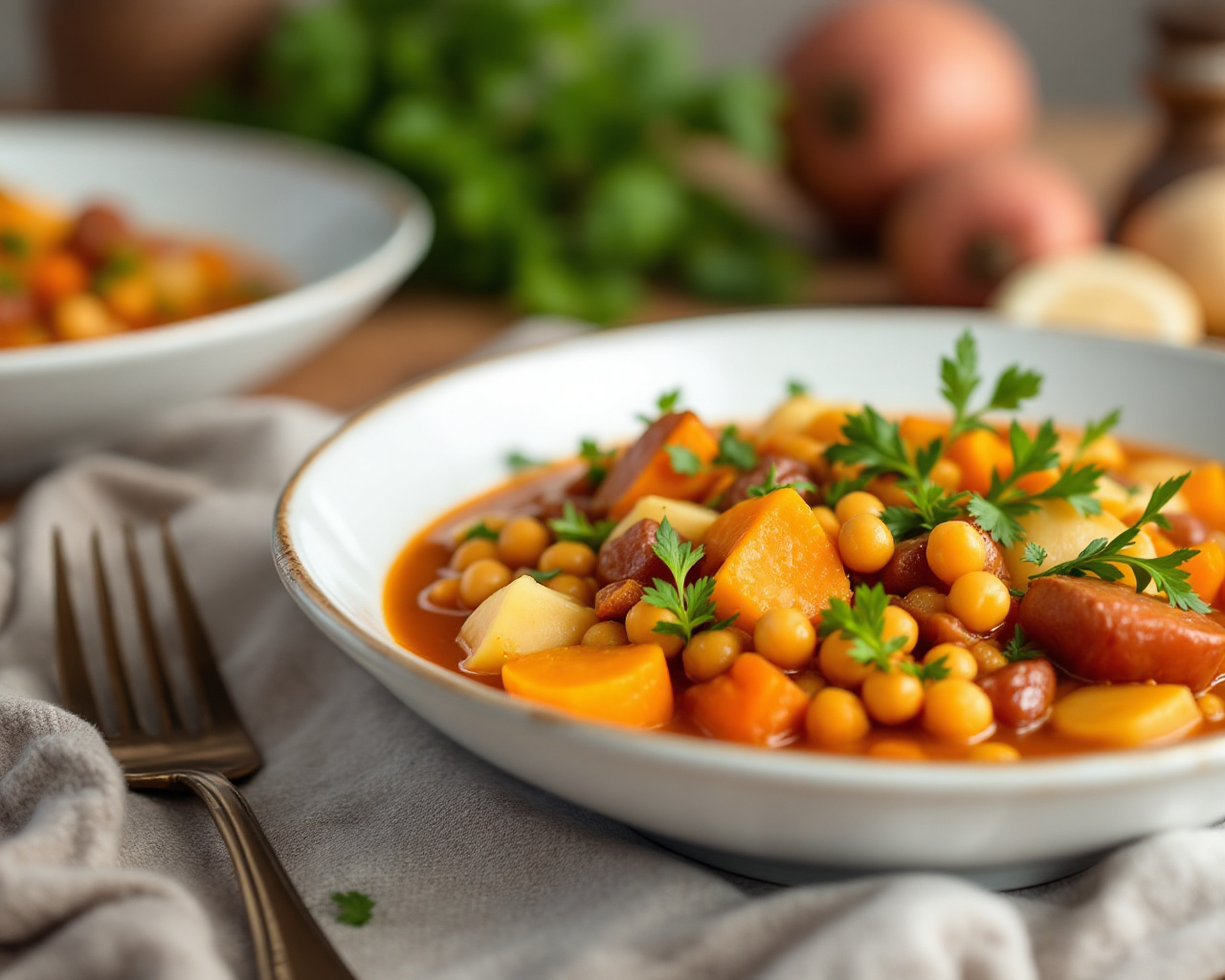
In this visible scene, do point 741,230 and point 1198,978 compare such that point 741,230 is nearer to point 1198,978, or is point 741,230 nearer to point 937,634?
point 937,634

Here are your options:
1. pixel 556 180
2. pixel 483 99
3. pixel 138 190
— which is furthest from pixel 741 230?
pixel 138 190

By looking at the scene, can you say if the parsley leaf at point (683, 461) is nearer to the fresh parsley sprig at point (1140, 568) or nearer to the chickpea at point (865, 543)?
the chickpea at point (865, 543)

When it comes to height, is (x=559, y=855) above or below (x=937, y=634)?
below

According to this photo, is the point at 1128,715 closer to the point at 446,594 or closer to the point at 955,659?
the point at 955,659

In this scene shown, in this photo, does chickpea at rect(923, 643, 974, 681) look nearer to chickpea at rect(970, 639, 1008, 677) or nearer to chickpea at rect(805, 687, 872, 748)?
chickpea at rect(970, 639, 1008, 677)

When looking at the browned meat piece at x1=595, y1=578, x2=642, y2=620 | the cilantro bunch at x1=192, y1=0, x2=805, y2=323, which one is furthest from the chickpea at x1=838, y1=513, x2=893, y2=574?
the cilantro bunch at x1=192, y1=0, x2=805, y2=323
